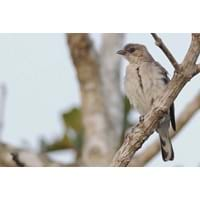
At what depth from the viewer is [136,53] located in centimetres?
276

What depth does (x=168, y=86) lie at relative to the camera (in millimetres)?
2438

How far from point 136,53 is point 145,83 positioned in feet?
0.40

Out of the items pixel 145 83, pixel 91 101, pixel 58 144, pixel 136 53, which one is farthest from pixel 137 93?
pixel 91 101

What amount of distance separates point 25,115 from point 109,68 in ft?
2.14

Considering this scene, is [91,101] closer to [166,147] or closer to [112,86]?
[112,86]

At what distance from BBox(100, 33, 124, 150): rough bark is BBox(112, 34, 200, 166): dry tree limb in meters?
0.52

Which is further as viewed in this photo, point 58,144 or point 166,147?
point 58,144

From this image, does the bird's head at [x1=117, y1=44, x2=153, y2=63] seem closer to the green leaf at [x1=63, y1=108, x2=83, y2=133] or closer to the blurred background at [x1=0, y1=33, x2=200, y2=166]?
the blurred background at [x1=0, y1=33, x2=200, y2=166]

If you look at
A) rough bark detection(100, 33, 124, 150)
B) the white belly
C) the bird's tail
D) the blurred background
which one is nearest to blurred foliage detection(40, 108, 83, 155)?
the blurred background

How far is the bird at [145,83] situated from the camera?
8.72 ft
